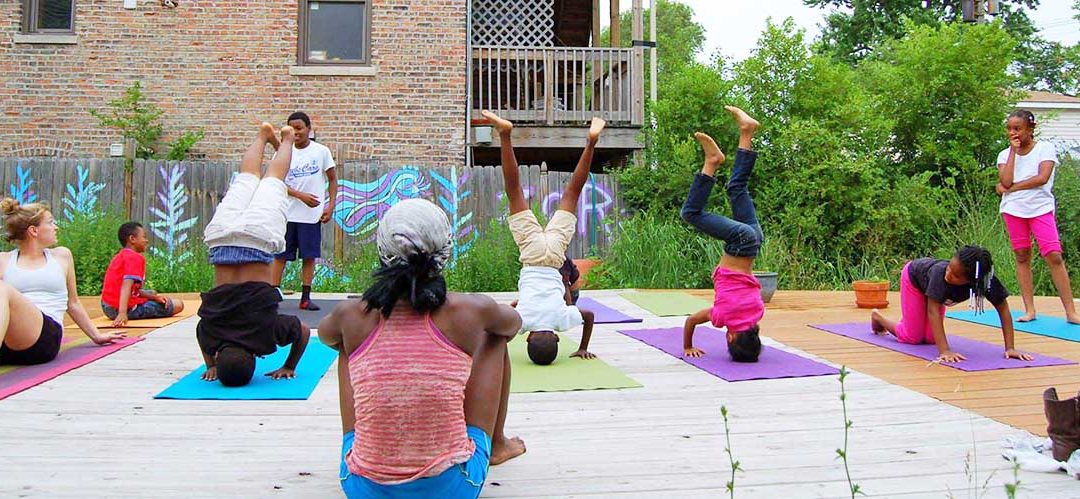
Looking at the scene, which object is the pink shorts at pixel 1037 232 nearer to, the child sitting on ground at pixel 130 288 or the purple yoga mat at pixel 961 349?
the purple yoga mat at pixel 961 349

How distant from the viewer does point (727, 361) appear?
452cm

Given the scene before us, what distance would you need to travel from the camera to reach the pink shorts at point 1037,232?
574 centimetres

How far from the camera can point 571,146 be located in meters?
10.7

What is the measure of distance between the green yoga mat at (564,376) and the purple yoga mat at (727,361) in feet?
1.76

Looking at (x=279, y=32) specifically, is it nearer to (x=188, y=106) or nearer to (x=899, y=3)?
(x=188, y=106)

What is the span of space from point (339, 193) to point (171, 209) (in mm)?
1985

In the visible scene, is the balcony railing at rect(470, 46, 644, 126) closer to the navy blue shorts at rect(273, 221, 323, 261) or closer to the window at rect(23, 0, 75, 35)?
the navy blue shorts at rect(273, 221, 323, 261)

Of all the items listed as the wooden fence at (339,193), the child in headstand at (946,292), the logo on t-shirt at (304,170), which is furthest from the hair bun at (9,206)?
the wooden fence at (339,193)

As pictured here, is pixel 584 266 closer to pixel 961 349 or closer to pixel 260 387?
pixel 961 349

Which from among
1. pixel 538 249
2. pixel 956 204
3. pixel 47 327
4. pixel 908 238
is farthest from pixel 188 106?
pixel 956 204

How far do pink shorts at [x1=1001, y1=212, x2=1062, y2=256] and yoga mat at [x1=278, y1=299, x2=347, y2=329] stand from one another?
497 centimetres

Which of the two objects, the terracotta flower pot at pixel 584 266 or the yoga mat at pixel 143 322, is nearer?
the yoga mat at pixel 143 322

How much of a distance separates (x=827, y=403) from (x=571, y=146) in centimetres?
744

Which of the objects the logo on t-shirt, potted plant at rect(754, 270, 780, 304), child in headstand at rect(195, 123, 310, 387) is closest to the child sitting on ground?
the logo on t-shirt
